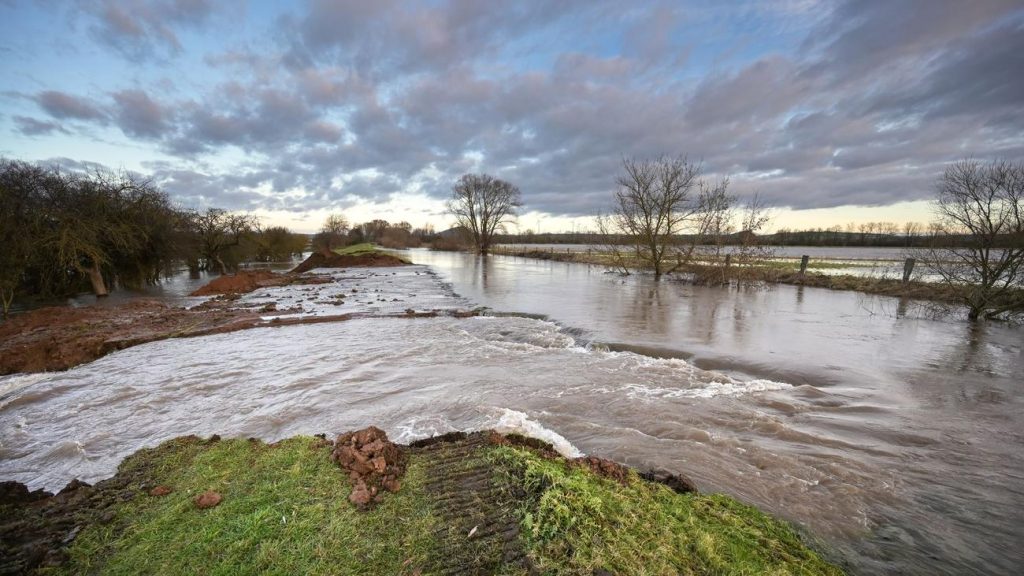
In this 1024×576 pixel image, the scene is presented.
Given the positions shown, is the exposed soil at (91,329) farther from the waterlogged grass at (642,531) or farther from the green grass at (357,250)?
the green grass at (357,250)

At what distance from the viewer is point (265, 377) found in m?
6.51

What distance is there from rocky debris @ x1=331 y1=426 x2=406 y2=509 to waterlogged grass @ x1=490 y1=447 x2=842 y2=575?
3.02 feet

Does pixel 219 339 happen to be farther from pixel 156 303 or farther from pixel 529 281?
pixel 529 281

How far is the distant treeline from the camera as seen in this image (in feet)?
46.0

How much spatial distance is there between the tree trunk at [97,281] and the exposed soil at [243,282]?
3.29 m

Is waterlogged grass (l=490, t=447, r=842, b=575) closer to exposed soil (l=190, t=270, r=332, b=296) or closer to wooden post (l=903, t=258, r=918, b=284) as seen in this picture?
wooden post (l=903, t=258, r=918, b=284)

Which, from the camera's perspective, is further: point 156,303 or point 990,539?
point 156,303

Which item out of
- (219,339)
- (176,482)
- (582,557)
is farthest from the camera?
(219,339)

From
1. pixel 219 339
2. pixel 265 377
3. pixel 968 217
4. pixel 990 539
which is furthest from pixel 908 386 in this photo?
pixel 219 339

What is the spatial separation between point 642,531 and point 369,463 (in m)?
2.03

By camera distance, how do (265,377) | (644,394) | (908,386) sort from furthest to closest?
(265,377) < (908,386) < (644,394)

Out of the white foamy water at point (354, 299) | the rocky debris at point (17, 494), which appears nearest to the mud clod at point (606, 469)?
the rocky debris at point (17, 494)

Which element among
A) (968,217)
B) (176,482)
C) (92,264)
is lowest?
(176,482)

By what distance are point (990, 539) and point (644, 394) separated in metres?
3.17
